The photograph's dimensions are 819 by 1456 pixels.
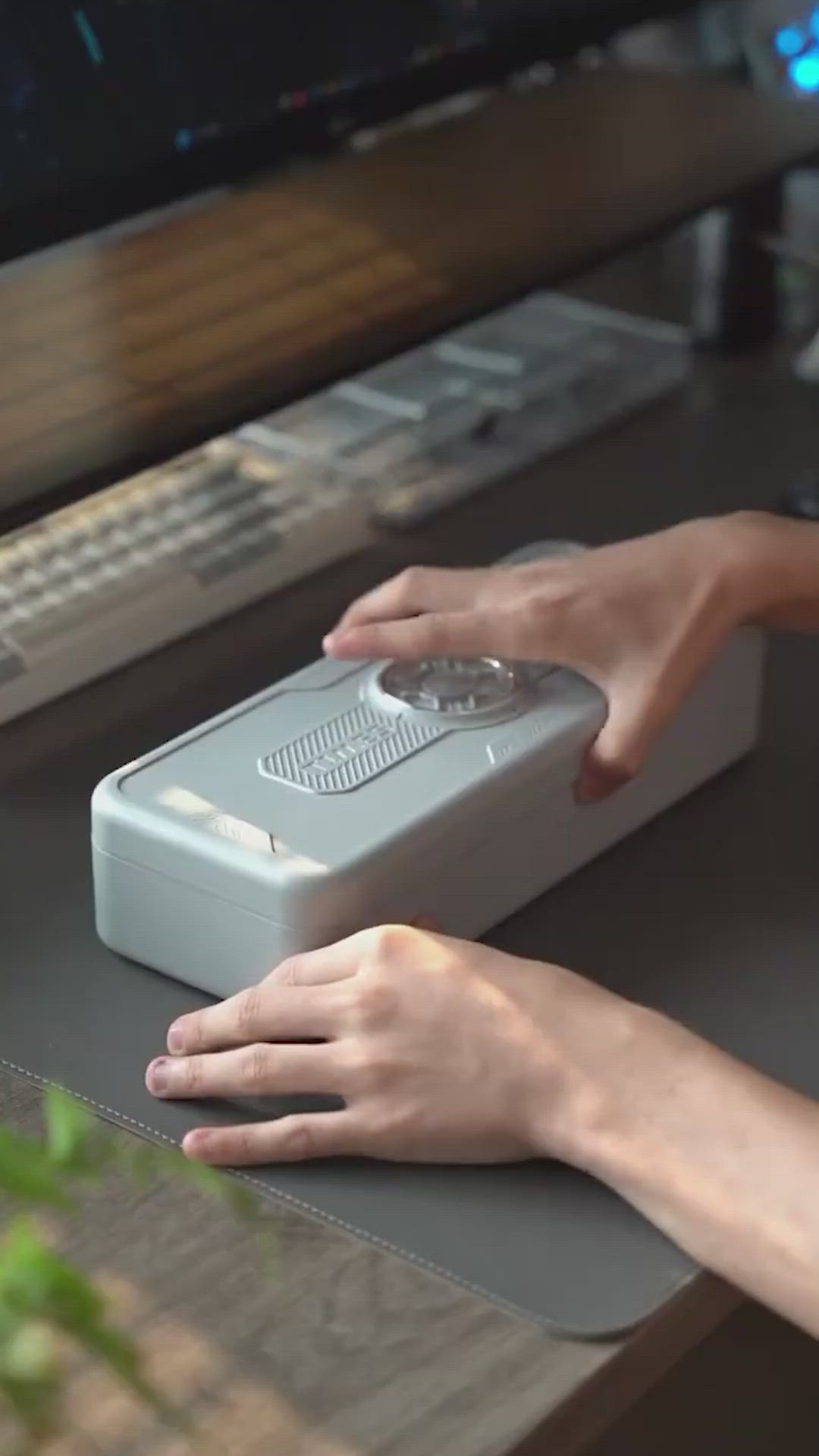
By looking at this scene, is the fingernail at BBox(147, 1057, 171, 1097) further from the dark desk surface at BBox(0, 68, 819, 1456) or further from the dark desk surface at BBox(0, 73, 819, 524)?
the dark desk surface at BBox(0, 73, 819, 524)

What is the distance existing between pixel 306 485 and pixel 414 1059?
53 centimetres

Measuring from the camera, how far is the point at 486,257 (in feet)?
4.37

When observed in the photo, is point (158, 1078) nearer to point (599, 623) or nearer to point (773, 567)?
point (599, 623)

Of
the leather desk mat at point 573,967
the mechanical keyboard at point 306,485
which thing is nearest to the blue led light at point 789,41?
the mechanical keyboard at point 306,485

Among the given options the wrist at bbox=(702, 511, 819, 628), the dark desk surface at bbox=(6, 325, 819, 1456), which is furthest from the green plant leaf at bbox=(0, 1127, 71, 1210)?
the wrist at bbox=(702, 511, 819, 628)

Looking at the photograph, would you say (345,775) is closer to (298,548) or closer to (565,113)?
(298,548)

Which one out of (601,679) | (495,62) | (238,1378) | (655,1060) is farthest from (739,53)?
(238,1378)

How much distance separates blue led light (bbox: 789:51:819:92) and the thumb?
828 millimetres

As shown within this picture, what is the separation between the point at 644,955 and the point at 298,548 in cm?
39

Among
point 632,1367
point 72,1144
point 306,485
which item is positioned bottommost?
point 632,1367

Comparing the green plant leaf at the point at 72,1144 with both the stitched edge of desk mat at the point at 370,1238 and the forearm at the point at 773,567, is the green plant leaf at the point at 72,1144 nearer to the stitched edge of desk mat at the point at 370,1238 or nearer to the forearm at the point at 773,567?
the stitched edge of desk mat at the point at 370,1238

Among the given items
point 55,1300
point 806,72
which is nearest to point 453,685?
point 55,1300

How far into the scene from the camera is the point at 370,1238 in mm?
757

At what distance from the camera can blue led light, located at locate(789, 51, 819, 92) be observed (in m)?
1.59
